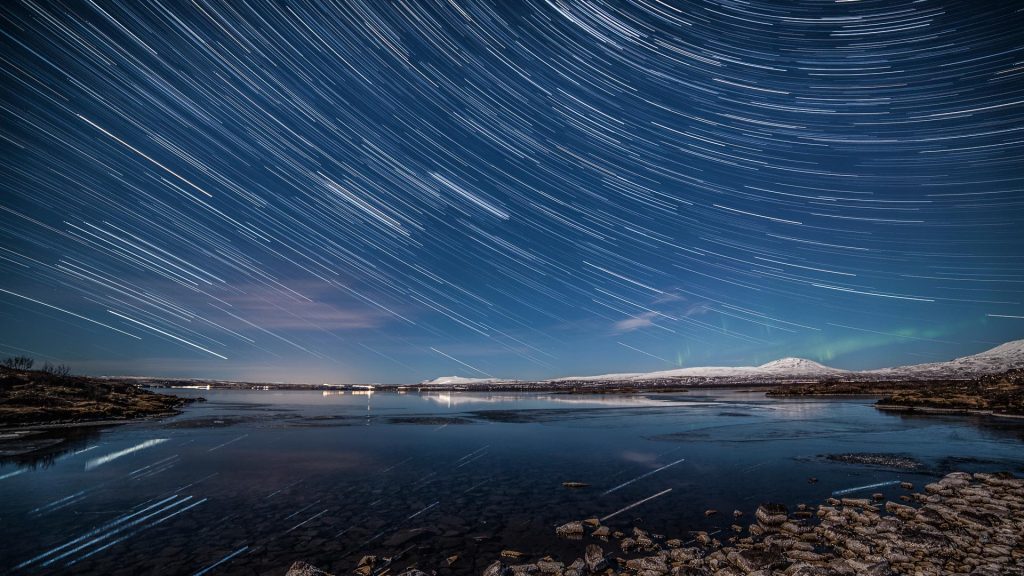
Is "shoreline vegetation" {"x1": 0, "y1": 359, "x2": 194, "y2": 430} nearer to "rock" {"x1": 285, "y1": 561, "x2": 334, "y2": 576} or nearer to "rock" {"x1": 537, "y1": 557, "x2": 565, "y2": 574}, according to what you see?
"rock" {"x1": 285, "y1": 561, "x2": 334, "y2": 576}

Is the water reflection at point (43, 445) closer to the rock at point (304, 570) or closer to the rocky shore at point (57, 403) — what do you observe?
the rocky shore at point (57, 403)

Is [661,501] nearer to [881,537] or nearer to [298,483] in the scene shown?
[881,537]

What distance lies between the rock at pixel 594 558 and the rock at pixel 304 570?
5.89 m

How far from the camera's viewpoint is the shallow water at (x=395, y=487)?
439 inches

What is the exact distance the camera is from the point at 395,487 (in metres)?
17.4

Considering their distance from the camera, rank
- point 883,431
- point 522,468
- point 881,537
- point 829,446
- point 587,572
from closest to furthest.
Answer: point 587,572, point 881,537, point 522,468, point 829,446, point 883,431

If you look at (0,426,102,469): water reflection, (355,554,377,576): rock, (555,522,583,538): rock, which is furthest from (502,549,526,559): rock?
(0,426,102,469): water reflection

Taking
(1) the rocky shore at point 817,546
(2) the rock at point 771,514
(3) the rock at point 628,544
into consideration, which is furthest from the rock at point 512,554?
(2) the rock at point 771,514

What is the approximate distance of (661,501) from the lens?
14953 mm

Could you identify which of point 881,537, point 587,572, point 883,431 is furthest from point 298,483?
point 883,431

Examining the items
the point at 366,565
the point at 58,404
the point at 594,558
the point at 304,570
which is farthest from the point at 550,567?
the point at 58,404

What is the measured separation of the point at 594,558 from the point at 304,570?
6.54 metres

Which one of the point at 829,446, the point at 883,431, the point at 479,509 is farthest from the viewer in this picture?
the point at 883,431

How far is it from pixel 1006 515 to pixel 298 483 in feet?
77.8
